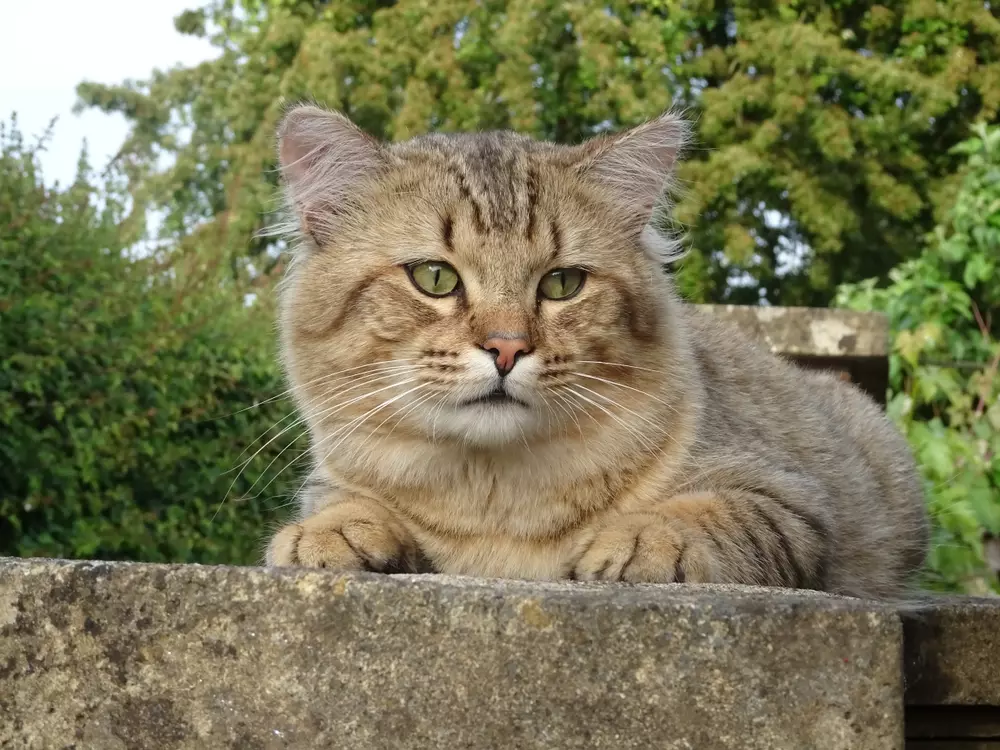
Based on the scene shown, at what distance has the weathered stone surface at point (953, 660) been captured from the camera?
1.94m

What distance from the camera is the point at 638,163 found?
9.25 feet

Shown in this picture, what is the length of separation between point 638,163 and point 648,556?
1116 mm

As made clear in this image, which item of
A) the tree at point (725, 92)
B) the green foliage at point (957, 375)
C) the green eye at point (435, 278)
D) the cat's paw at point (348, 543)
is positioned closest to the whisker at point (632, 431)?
the green eye at point (435, 278)

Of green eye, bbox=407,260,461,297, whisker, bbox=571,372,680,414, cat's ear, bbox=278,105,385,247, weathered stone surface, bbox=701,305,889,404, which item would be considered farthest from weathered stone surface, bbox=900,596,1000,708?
weathered stone surface, bbox=701,305,889,404

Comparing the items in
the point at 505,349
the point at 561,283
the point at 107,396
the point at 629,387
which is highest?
the point at 561,283

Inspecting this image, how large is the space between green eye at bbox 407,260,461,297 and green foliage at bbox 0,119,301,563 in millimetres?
1932

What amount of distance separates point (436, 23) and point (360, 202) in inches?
614

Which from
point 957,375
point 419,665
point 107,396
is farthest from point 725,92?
point 419,665

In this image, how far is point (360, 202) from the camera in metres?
2.75

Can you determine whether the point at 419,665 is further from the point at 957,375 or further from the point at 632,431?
the point at 957,375

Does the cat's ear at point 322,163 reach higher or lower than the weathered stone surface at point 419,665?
higher

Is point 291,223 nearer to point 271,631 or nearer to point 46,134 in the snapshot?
point 271,631

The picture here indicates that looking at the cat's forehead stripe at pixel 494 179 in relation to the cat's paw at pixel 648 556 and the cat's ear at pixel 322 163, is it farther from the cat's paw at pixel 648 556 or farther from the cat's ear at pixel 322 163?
the cat's paw at pixel 648 556

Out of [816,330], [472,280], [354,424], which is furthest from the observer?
[816,330]
